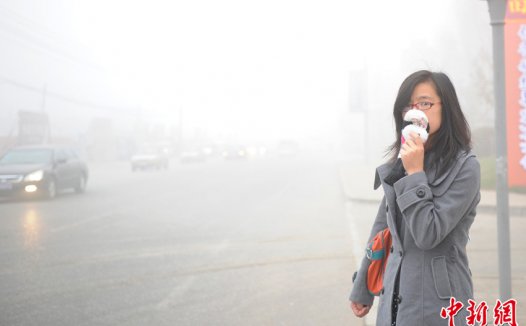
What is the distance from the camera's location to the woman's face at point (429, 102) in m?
2.08

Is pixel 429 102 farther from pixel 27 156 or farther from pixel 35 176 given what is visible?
pixel 27 156

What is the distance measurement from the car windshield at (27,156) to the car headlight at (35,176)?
2.80 feet

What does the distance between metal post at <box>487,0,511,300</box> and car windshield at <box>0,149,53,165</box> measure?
1432cm

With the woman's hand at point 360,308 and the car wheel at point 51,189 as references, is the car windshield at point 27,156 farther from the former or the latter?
the woman's hand at point 360,308

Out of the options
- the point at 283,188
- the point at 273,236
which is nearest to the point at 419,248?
the point at 273,236

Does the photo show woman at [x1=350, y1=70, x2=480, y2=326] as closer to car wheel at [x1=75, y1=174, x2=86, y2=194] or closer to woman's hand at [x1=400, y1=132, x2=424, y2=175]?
woman's hand at [x1=400, y1=132, x2=424, y2=175]

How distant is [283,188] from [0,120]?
106 ft

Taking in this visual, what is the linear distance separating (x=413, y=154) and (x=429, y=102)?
27cm

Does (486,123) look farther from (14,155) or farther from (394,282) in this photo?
(394,282)

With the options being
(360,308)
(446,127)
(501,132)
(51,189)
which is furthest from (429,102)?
(51,189)

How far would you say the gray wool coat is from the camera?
195 centimetres

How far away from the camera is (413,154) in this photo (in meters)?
1.96

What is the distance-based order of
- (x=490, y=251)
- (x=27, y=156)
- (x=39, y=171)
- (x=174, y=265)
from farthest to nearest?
(x=27, y=156), (x=39, y=171), (x=490, y=251), (x=174, y=265)

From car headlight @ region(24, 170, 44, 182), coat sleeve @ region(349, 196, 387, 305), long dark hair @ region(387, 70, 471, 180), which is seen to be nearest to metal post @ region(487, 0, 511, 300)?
coat sleeve @ region(349, 196, 387, 305)
